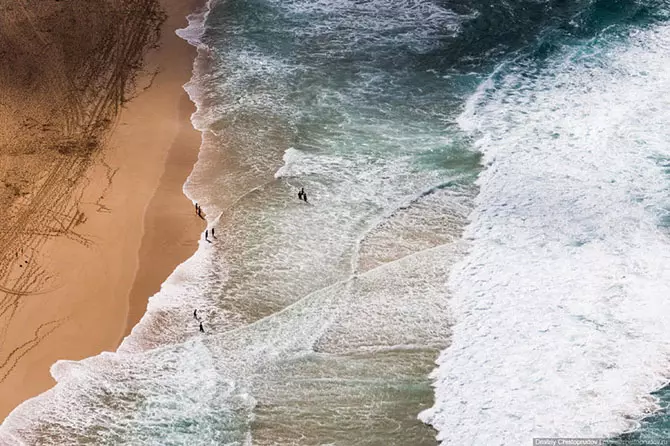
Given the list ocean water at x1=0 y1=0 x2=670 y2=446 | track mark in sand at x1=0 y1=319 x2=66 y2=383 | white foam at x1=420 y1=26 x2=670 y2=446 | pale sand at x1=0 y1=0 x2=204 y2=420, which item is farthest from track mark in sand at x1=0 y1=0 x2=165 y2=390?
white foam at x1=420 y1=26 x2=670 y2=446

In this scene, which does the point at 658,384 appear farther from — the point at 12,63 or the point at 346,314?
the point at 12,63

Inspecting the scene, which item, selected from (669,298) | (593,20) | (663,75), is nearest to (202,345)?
(669,298)

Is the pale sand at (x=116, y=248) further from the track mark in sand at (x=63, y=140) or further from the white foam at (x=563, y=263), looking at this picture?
the white foam at (x=563, y=263)

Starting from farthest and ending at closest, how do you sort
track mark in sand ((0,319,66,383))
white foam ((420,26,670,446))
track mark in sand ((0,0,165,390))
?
track mark in sand ((0,0,165,390)), track mark in sand ((0,319,66,383)), white foam ((420,26,670,446))

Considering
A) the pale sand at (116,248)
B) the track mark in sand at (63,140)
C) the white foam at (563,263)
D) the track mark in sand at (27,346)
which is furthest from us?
the track mark in sand at (63,140)

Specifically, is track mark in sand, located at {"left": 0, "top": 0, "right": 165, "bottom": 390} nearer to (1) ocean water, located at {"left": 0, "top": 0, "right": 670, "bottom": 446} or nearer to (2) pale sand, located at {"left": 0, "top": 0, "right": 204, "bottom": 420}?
(2) pale sand, located at {"left": 0, "top": 0, "right": 204, "bottom": 420}

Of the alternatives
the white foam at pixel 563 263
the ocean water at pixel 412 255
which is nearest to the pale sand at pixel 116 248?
the ocean water at pixel 412 255
